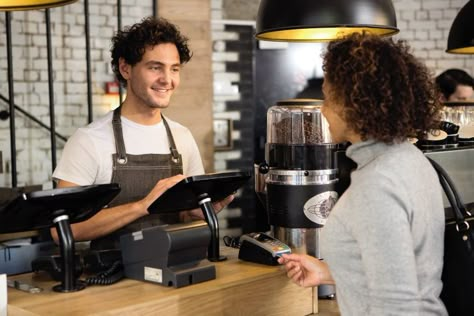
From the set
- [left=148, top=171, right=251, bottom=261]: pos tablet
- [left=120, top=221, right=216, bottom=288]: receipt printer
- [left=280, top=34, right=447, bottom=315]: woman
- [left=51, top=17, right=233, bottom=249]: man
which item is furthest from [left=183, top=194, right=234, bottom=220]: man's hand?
[left=280, top=34, right=447, bottom=315]: woman

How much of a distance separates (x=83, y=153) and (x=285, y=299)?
2.89ft

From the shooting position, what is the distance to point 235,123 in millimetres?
6242

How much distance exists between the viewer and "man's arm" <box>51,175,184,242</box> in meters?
2.16

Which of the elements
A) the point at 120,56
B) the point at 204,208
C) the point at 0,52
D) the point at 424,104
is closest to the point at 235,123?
the point at 0,52

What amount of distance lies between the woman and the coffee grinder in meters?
0.66

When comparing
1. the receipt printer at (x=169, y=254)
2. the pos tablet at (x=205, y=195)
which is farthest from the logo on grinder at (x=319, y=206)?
the receipt printer at (x=169, y=254)

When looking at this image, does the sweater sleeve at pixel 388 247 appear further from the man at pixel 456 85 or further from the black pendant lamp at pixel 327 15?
the man at pixel 456 85

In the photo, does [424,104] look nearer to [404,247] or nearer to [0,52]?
[404,247]

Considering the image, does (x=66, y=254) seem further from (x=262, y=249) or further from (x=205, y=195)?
(x=262, y=249)

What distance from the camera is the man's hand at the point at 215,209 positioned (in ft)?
7.95

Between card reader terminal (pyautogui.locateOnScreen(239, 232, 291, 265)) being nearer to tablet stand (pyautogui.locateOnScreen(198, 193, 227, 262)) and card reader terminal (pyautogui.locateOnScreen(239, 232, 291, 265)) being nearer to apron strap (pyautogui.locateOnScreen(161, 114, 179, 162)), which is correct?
tablet stand (pyautogui.locateOnScreen(198, 193, 227, 262))

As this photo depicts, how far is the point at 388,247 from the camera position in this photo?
1.50 metres

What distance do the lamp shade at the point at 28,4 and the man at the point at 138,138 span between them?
40 centimetres

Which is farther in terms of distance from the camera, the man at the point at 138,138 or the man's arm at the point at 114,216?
the man at the point at 138,138
